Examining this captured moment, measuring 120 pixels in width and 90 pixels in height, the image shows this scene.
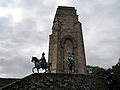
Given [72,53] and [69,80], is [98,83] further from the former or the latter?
[72,53]

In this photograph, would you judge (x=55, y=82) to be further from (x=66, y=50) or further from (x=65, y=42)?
(x=65, y=42)

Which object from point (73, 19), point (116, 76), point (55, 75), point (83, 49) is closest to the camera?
point (55, 75)

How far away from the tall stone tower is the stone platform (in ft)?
33.8

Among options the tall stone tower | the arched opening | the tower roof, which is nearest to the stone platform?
the tall stone tower

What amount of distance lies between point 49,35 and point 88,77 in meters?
15.7

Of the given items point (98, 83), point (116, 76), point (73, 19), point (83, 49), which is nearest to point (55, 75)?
point (98, 83)

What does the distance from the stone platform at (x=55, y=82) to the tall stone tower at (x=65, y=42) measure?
10.3m

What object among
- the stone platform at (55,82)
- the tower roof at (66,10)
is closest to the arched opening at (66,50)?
the tower roof at (66,10)

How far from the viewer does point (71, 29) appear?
34.1 m

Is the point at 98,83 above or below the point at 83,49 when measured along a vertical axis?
below

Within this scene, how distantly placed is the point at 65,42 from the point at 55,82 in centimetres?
1497

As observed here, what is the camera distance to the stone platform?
57.2 feet

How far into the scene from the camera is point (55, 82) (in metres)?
18.5

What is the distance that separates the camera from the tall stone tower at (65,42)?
3083 cm
